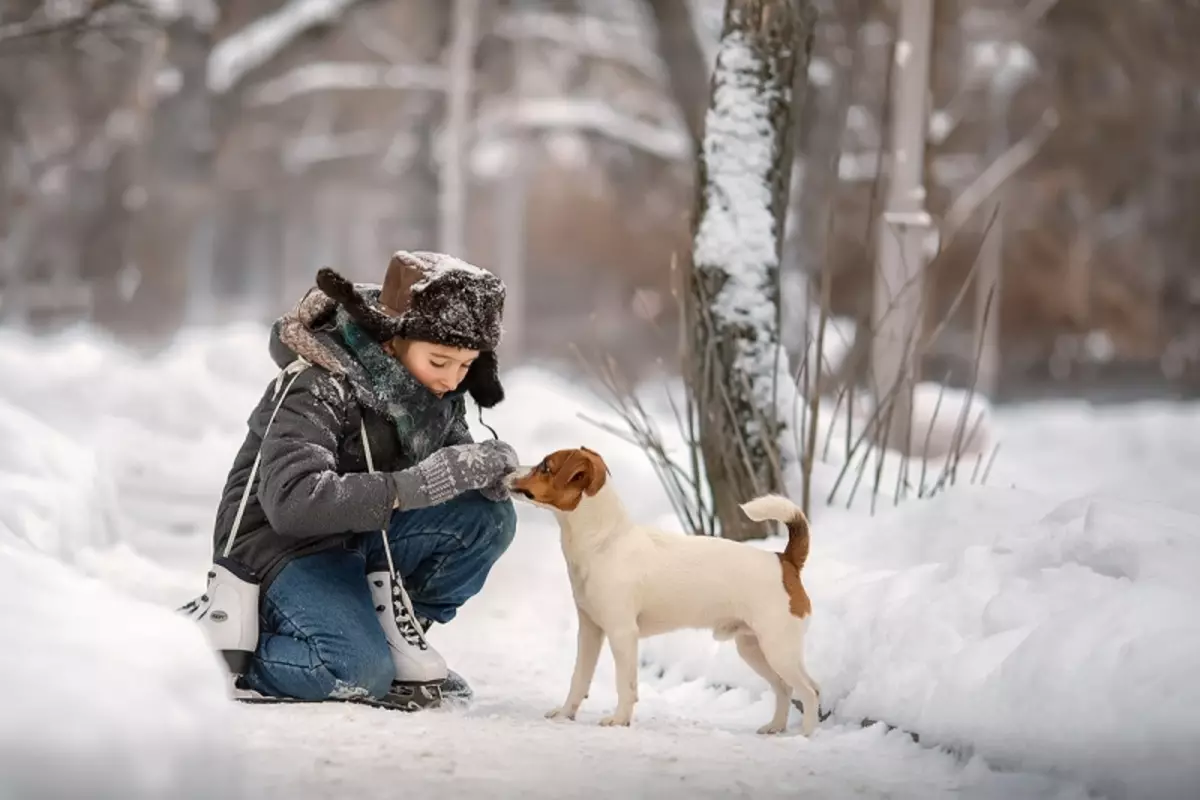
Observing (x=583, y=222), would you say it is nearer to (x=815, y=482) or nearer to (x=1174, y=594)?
(x=815, y=482)

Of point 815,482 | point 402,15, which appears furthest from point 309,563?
point 402,15

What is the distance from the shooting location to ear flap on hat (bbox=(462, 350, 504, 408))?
461cm

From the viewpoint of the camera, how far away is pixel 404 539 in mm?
4461

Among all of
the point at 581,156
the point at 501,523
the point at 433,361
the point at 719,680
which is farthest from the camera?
the point at 581,156

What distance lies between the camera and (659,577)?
13.3 ft

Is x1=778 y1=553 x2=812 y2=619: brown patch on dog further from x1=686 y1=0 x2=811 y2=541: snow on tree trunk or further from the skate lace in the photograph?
x1=686 y1=0 x2=811 y2=541: snow on tree trunk

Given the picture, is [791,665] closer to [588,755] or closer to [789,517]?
[789,517]

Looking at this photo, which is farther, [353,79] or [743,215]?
[353,79]

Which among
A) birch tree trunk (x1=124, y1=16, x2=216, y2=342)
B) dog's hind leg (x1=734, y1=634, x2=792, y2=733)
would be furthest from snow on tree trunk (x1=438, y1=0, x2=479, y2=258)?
dog's hind leg (x1=734, y1=634, x2=792, y2=733)

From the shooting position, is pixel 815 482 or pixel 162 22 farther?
pixel 162 22

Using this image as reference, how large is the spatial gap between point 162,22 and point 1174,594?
16895mm

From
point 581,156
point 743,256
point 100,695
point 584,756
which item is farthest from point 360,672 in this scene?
point 581,156

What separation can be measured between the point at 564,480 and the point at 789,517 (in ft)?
1.88

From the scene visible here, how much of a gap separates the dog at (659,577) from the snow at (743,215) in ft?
6.62
